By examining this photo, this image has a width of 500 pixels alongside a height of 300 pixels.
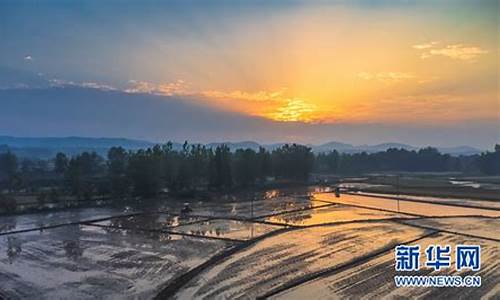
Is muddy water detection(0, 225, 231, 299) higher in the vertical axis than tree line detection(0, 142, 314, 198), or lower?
lower

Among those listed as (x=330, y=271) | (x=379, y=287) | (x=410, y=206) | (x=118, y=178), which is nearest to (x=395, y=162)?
(x=410, y=206)

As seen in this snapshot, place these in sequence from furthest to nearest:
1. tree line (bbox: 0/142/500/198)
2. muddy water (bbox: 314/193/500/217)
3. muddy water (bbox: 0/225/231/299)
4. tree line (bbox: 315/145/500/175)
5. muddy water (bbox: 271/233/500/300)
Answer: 1. tree line (bbox: 315/145/500/175)
2. tree line (bbox: 0/142/500/198)
3. muddy water (bbox: 314/193/500/217)
4. muddy water (bbox: 0/225/231/299)
5. muddy water (bbox: 271/233/500/300)

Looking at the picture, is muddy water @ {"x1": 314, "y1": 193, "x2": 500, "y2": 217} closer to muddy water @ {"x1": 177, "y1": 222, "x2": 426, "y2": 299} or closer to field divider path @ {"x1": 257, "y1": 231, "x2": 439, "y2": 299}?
muddy water @ {"x1": 177, "y1": 222, "x2": 426, "y2": 299}

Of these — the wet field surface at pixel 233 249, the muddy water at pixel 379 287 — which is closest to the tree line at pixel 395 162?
the wet field surface at pixel 233 249

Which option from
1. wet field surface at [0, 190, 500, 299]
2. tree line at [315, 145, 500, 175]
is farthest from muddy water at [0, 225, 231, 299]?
tree line at [315, 145, 500, 175]

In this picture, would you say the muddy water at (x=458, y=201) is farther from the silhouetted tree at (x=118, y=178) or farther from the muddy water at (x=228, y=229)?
the silhouetted tree at (x=118, y=178)

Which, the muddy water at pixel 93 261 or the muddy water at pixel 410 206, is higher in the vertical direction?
the muddy water at pixel 410 206

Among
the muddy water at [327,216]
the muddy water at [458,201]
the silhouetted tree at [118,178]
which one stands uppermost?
the silhouetted tree at [118,178]
